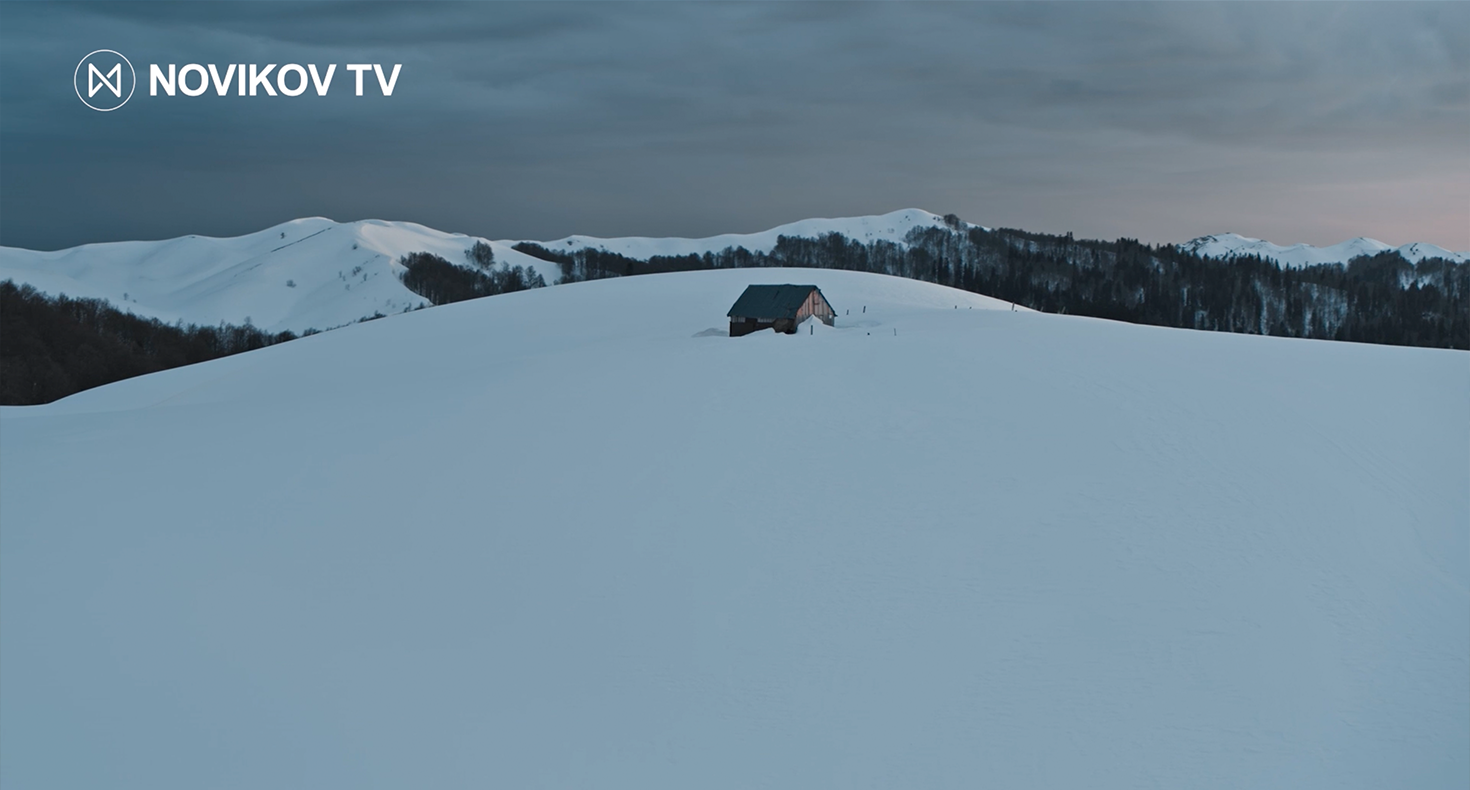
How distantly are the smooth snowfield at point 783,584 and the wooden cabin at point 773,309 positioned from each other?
6901 millimetres

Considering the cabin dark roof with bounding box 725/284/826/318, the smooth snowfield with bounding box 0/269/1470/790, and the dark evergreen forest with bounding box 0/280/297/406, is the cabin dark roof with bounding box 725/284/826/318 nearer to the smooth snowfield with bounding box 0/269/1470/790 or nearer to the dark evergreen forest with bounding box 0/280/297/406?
the smooth snowfield with bounding box 0/269/1470/790

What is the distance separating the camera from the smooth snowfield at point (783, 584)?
1290 cm

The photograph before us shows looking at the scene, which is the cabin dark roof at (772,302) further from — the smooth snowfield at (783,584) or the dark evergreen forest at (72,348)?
the dark evergreen forest at (72,348)

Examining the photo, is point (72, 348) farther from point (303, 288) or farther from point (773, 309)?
point (303, 288)

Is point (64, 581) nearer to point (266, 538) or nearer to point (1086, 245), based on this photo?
point (266, 538)

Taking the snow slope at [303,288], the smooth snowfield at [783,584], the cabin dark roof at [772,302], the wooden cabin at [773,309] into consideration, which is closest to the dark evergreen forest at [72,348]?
the smooth snowfield at [783,584]

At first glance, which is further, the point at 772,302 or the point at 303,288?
the point at 303,288

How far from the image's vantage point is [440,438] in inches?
995

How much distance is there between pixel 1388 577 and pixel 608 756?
14.0m

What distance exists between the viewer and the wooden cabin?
118 ft

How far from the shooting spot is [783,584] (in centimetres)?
1677

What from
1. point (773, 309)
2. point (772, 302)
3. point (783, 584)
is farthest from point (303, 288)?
point (783, 584)

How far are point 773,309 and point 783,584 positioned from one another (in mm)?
20591

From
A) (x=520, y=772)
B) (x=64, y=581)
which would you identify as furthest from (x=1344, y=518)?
(x=64, y=581)
